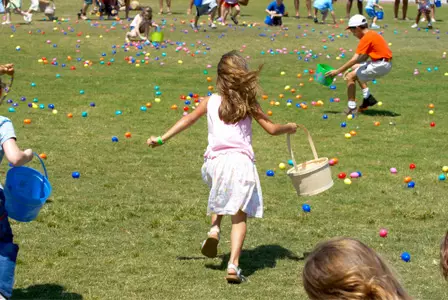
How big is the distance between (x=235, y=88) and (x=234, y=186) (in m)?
0.77

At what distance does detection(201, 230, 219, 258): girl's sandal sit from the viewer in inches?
249

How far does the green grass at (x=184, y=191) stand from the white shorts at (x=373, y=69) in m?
0.73

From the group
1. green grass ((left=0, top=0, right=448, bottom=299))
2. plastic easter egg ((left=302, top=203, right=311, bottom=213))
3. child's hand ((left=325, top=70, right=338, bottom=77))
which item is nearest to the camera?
green grass ((left=0, top=0, right=448, bottom=299))

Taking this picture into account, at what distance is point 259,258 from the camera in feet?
22.0

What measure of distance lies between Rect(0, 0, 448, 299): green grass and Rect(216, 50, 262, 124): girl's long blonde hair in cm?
132

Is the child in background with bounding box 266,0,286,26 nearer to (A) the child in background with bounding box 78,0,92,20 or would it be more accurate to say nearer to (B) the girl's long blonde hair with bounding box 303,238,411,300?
(A) the child in background with bounding box 78,0,92,20

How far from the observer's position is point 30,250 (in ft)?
22.1

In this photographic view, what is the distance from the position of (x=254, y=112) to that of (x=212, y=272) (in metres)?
1.36

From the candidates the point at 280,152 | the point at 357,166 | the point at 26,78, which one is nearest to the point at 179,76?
the point at 26,78

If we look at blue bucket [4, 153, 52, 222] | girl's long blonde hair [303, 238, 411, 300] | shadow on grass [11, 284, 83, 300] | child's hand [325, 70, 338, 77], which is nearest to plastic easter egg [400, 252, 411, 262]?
shadow on grass [11, 284, 83, 300]

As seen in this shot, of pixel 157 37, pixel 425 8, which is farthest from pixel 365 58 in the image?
pixel 425 8

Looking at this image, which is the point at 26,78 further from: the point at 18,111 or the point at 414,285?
the point at 414,285

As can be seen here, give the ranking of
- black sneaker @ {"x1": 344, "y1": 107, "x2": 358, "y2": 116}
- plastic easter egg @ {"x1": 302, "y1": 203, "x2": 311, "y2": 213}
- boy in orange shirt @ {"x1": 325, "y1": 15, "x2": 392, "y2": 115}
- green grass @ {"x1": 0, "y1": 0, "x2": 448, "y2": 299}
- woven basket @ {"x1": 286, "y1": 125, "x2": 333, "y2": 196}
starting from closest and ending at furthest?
green grass @ {"x1": 0, "y1": 0, "x2": 448, "y2": 299}, woven basket @ {"x1": 286, "y1": 125, "x2": 333, "y2": 196}, plastic easter egg @ {"x1": 302, "y1": 203, "x2": 311, "y2": 213}, boy in orange shirt @ {"x1": 325, "y1": 15, "x2": 392, "y2": 115}, black sneaker @ {"x1": 344, "y1": 107, "x2": 358, "y2": 116}

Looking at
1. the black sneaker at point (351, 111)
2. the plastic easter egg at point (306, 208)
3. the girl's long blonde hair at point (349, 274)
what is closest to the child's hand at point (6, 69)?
the girl's long blonde hair at point (349, 274)
